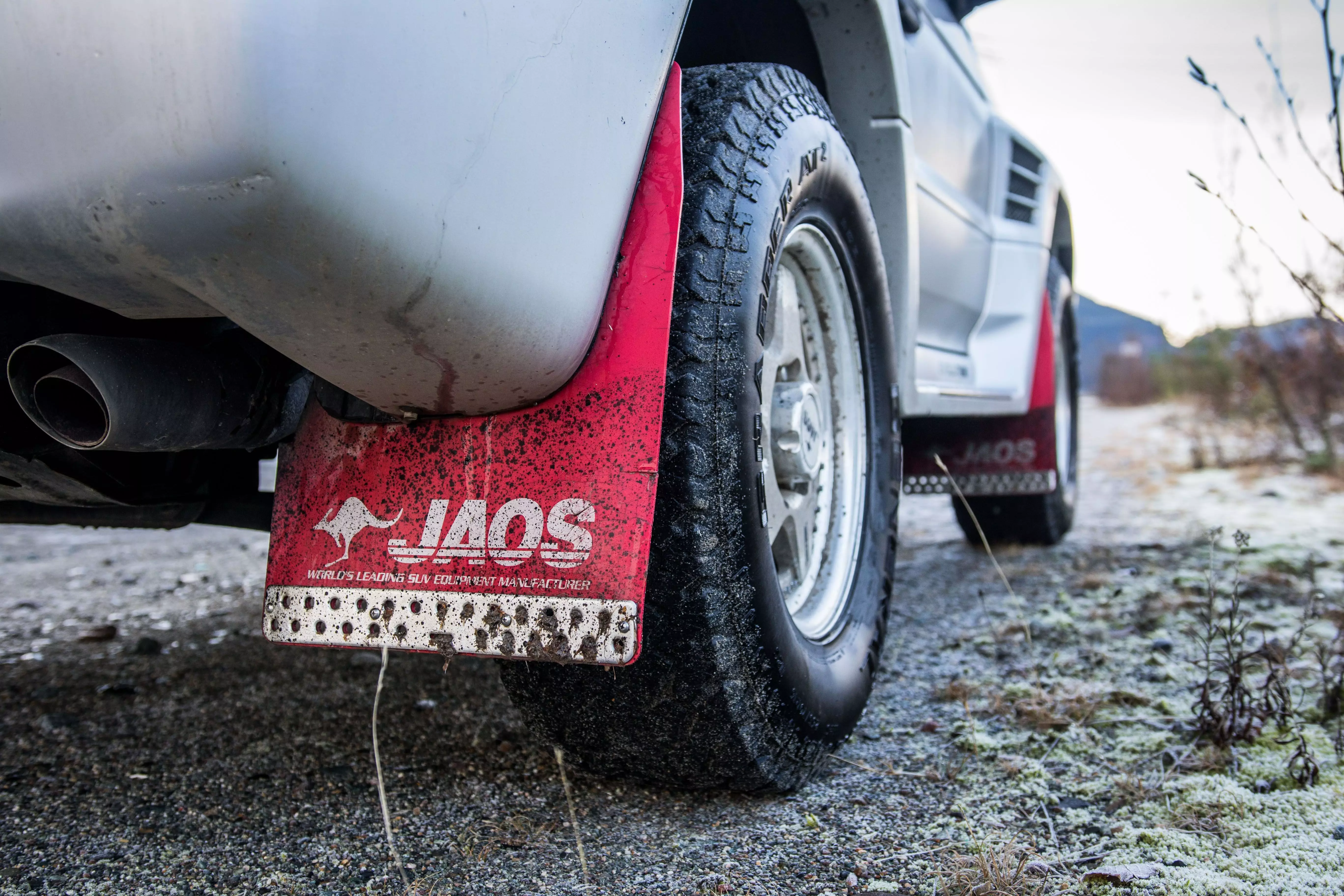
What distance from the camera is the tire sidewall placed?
3.68ft

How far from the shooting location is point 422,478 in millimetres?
1085

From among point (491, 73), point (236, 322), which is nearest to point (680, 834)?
point (236, 322)

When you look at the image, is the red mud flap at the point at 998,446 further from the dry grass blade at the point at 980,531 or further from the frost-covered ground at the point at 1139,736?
the frost-covered ground at the point at 1139,736

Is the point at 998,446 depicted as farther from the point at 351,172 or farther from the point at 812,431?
the point at 351,172

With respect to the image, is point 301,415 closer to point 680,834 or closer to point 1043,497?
point 680,834

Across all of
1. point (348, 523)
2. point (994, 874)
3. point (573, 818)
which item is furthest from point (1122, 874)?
point (348, 523)

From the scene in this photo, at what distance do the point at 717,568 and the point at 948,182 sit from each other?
1673 millimetres

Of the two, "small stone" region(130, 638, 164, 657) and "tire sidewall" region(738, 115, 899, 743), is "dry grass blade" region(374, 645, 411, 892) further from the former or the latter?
"small stone" region(130, 638, 164, 657)

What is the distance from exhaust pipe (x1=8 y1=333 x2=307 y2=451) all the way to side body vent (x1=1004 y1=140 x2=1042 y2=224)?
2.50m

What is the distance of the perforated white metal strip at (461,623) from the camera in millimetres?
978

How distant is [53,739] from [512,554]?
1.00 meters

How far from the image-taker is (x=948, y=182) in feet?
7.78

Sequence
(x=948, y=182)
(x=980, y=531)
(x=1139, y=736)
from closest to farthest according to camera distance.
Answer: (x=1139, y=736) < (x=980, y=531) < (x=948, y=182)

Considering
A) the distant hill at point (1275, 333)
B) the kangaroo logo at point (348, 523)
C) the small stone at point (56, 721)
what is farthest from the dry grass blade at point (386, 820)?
the distant hill at point (1275, 333)
